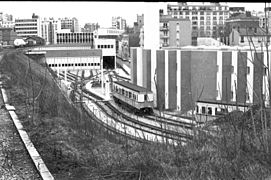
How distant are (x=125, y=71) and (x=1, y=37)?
23.3 feet

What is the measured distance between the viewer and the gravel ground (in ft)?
5.60

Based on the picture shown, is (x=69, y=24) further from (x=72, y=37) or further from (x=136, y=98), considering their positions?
(x=136, y=98)

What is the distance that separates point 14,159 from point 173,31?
599 inches

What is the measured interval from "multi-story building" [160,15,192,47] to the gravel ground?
14.3 m

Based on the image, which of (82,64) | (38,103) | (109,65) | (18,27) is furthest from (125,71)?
(38,103)

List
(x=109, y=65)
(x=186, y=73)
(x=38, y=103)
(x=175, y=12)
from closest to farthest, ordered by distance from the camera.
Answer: (x=38, y=103) → (x=186, y=73) → (x=109, y=65) → (x=175, y=12)

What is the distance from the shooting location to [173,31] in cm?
1670

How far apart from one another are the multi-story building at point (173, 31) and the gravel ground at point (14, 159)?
46.8 ft

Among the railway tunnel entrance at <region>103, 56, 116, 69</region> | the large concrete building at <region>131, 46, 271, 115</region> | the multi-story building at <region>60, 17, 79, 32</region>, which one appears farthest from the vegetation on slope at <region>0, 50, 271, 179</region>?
the multi-story building at <region>60, 17, 79, 32</region>

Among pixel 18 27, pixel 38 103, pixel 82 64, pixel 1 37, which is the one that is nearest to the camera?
pixel 38 103

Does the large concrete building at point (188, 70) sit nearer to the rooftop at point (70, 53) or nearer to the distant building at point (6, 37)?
the rooftop at point (70, 53)

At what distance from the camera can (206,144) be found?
183 centimetres

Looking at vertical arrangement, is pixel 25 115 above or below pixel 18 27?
below

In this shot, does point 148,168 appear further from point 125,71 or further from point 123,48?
point 123,48
